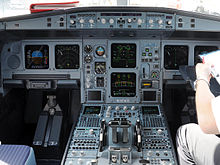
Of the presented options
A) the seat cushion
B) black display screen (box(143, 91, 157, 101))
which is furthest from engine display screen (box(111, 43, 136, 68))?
the seat cushion

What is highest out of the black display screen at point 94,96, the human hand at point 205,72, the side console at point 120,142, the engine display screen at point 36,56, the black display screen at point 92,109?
the engine display screen at point 36,56

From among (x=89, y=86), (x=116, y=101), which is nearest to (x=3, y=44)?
(x=89, y=86)

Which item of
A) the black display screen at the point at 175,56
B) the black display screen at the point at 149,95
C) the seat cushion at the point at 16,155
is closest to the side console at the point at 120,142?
the black display screen at the point at 149,95

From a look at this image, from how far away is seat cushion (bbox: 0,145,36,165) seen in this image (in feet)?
5.82

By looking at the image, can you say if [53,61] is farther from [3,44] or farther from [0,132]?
[0,132]

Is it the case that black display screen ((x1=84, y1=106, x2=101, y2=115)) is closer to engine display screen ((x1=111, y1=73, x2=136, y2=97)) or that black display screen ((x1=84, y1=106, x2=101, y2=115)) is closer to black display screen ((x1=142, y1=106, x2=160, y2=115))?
engine display screen ((x1=111, y1=73, x2=136, y2=97))

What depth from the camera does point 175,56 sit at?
3.35m

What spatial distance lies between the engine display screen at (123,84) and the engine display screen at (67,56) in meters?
0.48

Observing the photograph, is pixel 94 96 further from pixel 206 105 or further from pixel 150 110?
pixel 206 105

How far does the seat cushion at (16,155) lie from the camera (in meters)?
1.77

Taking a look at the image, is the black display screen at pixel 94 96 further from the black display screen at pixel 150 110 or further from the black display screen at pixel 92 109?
the black display screen at pixel 150 110

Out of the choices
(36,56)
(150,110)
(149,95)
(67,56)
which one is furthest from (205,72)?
(36,56)

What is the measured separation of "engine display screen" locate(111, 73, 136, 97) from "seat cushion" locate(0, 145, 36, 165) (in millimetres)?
1634

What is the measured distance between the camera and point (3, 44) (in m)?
3.26
